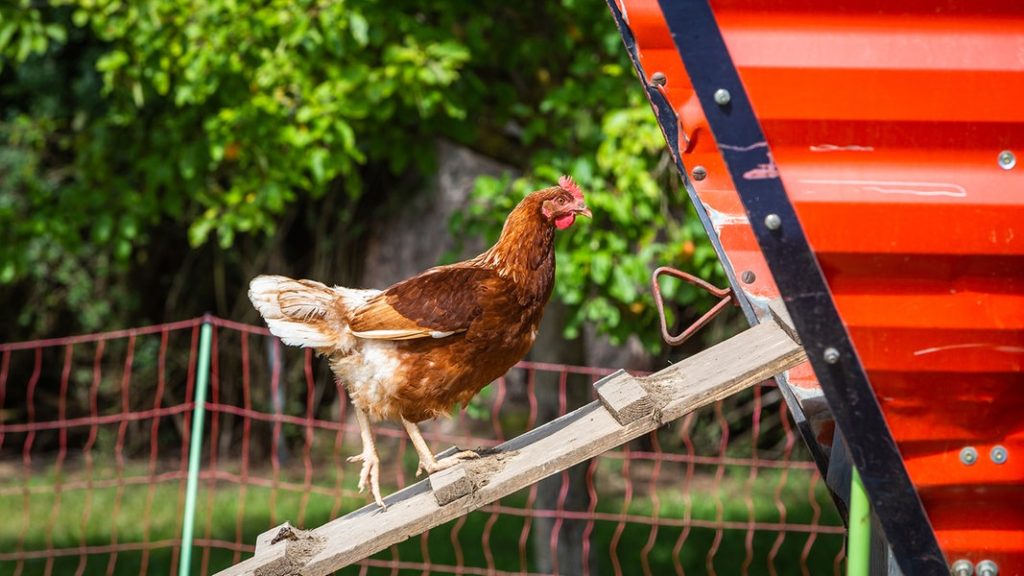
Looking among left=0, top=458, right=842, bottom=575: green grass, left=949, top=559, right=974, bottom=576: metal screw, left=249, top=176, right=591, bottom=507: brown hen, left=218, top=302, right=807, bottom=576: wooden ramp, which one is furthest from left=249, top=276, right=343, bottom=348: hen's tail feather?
left=0, top=458, right=842, bottom=575: green grass

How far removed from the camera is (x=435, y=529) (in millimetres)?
7660

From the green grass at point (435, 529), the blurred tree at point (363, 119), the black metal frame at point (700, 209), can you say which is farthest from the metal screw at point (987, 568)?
the green grass at point (435, 529)

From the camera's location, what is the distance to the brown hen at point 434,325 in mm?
3146

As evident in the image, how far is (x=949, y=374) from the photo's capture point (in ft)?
6.75

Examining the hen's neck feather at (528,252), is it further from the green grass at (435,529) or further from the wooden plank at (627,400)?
the green grass at (435,529)

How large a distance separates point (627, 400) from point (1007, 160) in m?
0.97

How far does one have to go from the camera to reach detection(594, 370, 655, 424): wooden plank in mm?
2621

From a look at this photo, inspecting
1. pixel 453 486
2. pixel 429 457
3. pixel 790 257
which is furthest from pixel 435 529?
pixel 790 257

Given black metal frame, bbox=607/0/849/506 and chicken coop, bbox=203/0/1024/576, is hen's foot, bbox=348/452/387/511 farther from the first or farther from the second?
chicken coop, bbox=203/0/1024/576

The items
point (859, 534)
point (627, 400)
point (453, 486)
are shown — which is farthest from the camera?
point (453, 486)

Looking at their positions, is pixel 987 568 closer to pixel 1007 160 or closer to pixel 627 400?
pixel 1007 160

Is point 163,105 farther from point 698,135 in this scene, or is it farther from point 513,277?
point 698,135

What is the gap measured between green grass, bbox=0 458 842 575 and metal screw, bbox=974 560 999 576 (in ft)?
12.6

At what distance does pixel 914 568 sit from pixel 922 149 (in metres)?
0.74
